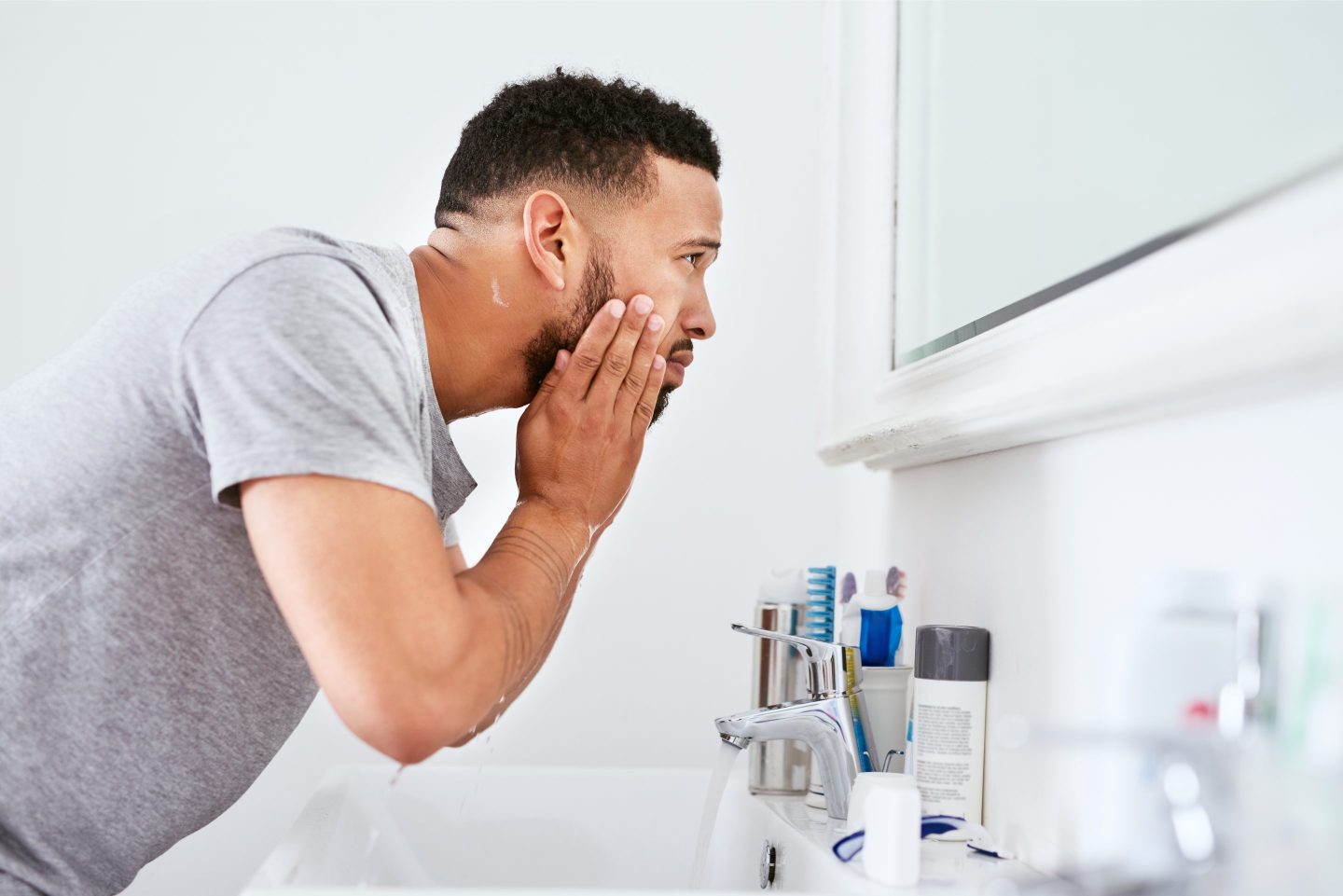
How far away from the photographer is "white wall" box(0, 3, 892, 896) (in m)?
1.49

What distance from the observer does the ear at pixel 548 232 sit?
98 centimetres

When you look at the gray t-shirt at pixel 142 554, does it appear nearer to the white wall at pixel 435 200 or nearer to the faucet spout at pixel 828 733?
the faucet spout at pixel 828 733

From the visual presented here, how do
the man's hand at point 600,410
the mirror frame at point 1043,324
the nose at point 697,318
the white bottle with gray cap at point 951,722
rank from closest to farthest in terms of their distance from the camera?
the mirror frame at point 1043,324 → the white bottle with gray cap at point 951,722 → the man's hand at point 600,410 → the nose at point 697,318

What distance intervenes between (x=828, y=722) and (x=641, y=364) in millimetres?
368

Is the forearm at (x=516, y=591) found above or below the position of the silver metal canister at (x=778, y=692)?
above

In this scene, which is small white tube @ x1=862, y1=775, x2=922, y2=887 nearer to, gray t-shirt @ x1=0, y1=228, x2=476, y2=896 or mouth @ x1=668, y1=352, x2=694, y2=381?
gray t-shirt @ x1=0, y1=228, x2=476, y2=896

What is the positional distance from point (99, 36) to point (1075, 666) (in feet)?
4.94

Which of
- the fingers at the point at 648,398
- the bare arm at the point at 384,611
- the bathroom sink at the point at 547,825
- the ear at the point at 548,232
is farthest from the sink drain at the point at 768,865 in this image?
the ear at the point at 548,232

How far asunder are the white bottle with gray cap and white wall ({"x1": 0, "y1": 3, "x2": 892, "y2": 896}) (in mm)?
650

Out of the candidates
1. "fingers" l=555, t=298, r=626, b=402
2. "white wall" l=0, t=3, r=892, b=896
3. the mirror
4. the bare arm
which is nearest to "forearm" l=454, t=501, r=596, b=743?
the bare arm

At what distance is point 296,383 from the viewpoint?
64cm

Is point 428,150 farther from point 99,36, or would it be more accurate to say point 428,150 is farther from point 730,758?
point 730,758

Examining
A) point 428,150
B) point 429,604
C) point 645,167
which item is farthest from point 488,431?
point 429,604

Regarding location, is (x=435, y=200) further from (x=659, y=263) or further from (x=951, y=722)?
(x=951, y=722)
